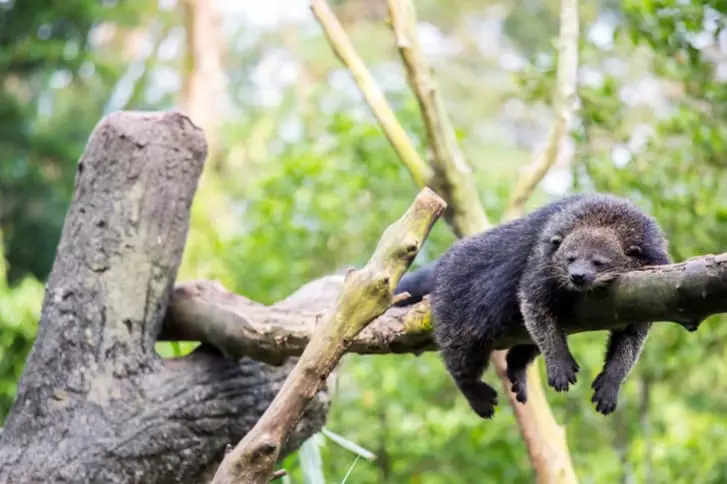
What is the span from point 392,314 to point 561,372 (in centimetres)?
69

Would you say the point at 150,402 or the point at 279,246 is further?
the point at 279,246

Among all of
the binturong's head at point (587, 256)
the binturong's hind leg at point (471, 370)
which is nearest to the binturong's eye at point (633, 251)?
the binturong's head at point (587, 256)

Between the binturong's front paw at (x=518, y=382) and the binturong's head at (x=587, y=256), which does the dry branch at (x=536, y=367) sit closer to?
the binturong's front paw at (x=518, y=382)

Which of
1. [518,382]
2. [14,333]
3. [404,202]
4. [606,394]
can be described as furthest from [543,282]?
[14,333]

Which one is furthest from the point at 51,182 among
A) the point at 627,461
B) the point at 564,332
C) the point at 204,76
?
the point at 564,332

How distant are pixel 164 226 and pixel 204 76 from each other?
724cm

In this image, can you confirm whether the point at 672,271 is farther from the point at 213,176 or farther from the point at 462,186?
the point at 213,176

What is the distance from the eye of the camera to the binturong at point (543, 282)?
273 cm

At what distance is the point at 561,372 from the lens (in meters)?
2.71

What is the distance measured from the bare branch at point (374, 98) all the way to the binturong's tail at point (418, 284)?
734 millimetres

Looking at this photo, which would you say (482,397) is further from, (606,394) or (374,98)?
(374,98)

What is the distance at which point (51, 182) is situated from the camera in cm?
1040

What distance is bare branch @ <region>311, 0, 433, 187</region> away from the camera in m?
4.14

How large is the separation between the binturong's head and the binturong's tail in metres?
0.63
